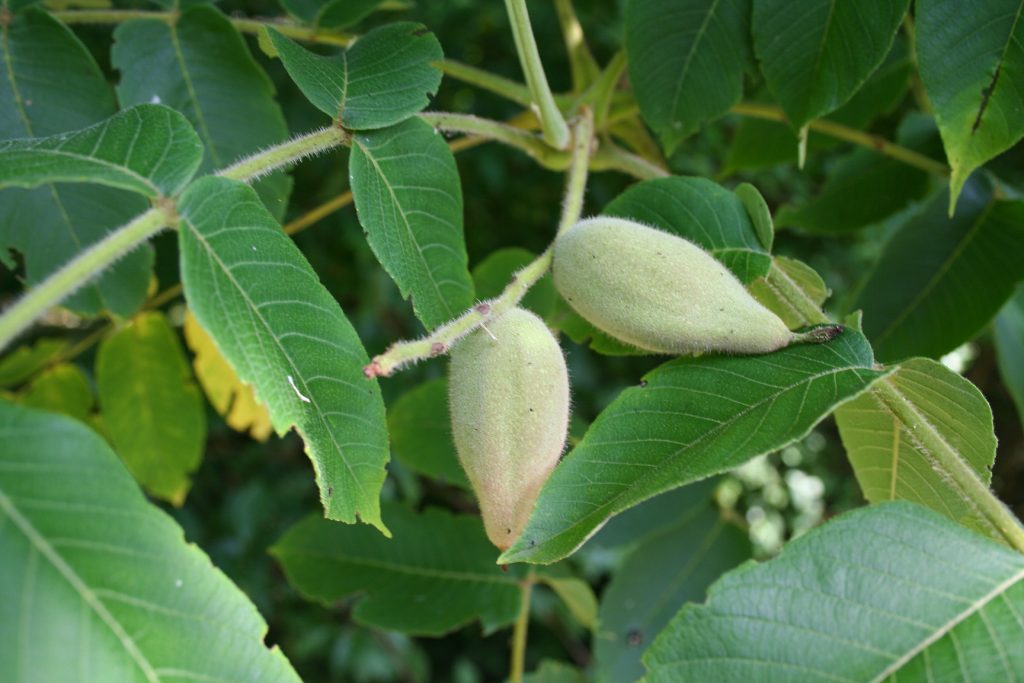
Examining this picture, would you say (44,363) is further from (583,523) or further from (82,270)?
(583,523)

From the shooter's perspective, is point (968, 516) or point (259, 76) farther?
point (259, 76)

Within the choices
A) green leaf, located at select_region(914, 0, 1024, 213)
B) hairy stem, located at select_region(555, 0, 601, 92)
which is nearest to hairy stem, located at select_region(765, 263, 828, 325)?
green leaf, located at select_region(914, 0, 1024, 213)

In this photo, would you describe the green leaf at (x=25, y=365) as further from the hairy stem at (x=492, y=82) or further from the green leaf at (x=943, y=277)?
the green leaf at (x=943, y=277)

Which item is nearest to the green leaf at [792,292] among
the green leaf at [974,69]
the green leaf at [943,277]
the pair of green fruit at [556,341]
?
the pair of green fruit at [556,341]

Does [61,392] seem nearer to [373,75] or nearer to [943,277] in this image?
[373,75]

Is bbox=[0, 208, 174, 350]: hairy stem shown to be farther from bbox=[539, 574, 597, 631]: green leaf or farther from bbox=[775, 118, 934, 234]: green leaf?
bbox=[775, 118, 934, 234]: green leaf

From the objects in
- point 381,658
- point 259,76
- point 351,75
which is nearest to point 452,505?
point 381,658
